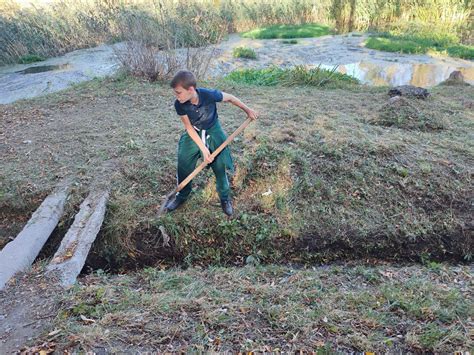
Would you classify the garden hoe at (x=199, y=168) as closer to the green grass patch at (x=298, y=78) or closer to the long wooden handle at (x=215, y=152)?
the long wooden handle at (x=215, y=152)

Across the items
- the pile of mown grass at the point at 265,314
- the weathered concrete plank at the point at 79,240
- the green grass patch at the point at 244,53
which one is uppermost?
the green grass patch at the point at 244,53

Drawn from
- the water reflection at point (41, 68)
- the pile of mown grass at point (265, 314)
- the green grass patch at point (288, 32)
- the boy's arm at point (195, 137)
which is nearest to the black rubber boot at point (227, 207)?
the boy's arm at point (195, 137)

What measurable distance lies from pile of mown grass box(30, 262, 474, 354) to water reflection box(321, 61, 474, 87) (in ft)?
22.1

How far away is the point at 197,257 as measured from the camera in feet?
11.3

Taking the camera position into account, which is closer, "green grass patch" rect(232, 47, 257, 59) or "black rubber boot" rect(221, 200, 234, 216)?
"black rubber boot" rect(221, 200, 234, 216)

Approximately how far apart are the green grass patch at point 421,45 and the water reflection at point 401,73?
1.04 m

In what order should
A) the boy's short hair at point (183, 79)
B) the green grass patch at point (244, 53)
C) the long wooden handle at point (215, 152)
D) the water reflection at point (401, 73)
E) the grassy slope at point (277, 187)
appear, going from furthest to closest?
the green grass patch at point (244, 53)
the water reflection at point (401, 73)
the grassy slope at point (277, 187)
the long wooden handle at point (215, 152)
the boy's short hair at point (183, 79)

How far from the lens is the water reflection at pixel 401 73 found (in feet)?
28.7

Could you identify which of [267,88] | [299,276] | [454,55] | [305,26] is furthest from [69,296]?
[305,26]

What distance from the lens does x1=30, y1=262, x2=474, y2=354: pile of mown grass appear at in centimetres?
216

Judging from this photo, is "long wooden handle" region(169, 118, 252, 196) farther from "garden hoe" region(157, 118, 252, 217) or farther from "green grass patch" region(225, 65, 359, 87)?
"green grass patch" region(225, 65, 359, 87)

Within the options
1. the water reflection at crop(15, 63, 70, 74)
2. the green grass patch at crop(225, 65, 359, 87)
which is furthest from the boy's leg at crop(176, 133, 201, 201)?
the water reflection at crop(15, 63, 70, 74)

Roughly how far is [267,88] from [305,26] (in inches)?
314

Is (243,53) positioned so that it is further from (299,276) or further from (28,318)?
(28,318)
